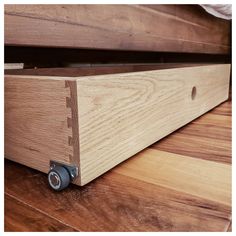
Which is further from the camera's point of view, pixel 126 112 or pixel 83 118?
pixel 126 112

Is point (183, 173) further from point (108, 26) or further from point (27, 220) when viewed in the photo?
point (108, 26)

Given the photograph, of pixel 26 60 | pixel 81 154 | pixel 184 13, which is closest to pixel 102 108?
pixel 81 154

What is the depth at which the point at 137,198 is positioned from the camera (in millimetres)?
441

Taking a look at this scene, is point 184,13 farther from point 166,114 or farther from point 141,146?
point 141,146

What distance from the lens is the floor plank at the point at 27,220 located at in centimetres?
37

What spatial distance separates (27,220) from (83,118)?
0.16 meters

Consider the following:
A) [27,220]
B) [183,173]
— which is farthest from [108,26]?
[27,220]

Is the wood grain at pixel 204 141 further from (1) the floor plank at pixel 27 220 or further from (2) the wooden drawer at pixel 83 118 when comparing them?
(1) the floor plank at pixel 27 220

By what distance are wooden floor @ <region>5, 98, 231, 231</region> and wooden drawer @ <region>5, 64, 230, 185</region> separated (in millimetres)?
30

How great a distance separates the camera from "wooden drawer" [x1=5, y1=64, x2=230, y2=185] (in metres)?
0.44

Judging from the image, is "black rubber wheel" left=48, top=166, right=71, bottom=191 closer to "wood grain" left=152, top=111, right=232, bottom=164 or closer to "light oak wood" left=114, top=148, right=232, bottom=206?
"light oak wood" left=114, top=148, right=232, bottom=206

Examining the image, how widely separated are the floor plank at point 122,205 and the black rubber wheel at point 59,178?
13 mm

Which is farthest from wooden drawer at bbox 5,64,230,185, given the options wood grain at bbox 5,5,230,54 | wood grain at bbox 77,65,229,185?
wood grain at bbox 5,5,230,54
